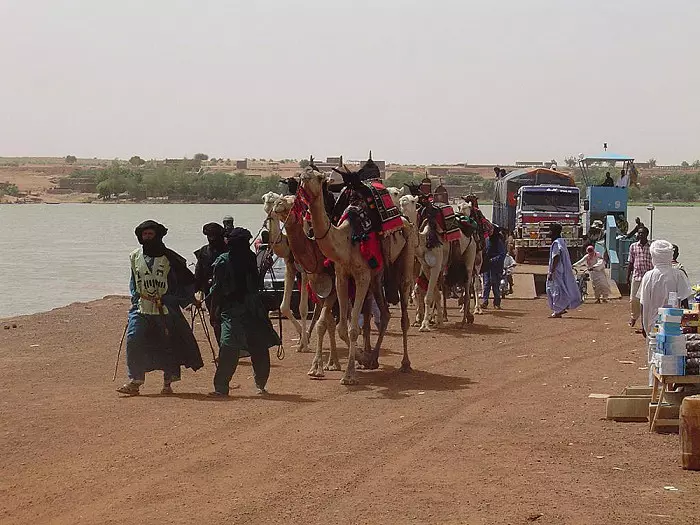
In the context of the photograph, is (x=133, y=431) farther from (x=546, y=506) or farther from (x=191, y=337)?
(x=546, y=506)

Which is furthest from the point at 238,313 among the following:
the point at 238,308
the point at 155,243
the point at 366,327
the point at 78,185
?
the point at 78,185

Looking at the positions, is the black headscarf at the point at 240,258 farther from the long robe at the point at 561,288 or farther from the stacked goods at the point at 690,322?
the long robe at the point at 561,288

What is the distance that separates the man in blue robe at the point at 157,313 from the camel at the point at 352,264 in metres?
1.54

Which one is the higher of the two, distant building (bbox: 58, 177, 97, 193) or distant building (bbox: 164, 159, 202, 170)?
distant building (bbox: 164, 159, 202, 170)

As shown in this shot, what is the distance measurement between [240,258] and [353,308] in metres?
1.63

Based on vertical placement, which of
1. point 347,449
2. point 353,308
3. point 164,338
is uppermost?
point 353,308

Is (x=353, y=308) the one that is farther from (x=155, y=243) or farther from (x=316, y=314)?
(x=316, y=314)

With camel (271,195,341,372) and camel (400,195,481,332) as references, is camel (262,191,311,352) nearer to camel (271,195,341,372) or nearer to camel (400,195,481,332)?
camel (271,195,341,372)

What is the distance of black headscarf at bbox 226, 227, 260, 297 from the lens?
1261 cm

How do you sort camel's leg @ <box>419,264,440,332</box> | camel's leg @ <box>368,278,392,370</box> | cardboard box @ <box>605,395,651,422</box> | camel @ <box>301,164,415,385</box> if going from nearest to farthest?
cardboard box @ <box>605,395,651,422</box> < camel @ <box>301,164,415,385</box> < camel's leg @ <box>368,278,392,370</box> < camel's leg @ <box>419,264,440,332</box>

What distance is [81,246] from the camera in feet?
210

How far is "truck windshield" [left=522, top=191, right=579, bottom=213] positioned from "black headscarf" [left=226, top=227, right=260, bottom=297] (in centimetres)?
2337

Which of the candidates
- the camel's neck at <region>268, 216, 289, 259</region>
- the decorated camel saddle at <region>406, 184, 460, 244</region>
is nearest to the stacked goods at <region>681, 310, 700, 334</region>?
the camel's neck at <region>268, 216, 289, 259</region>

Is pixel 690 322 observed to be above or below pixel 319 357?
above
